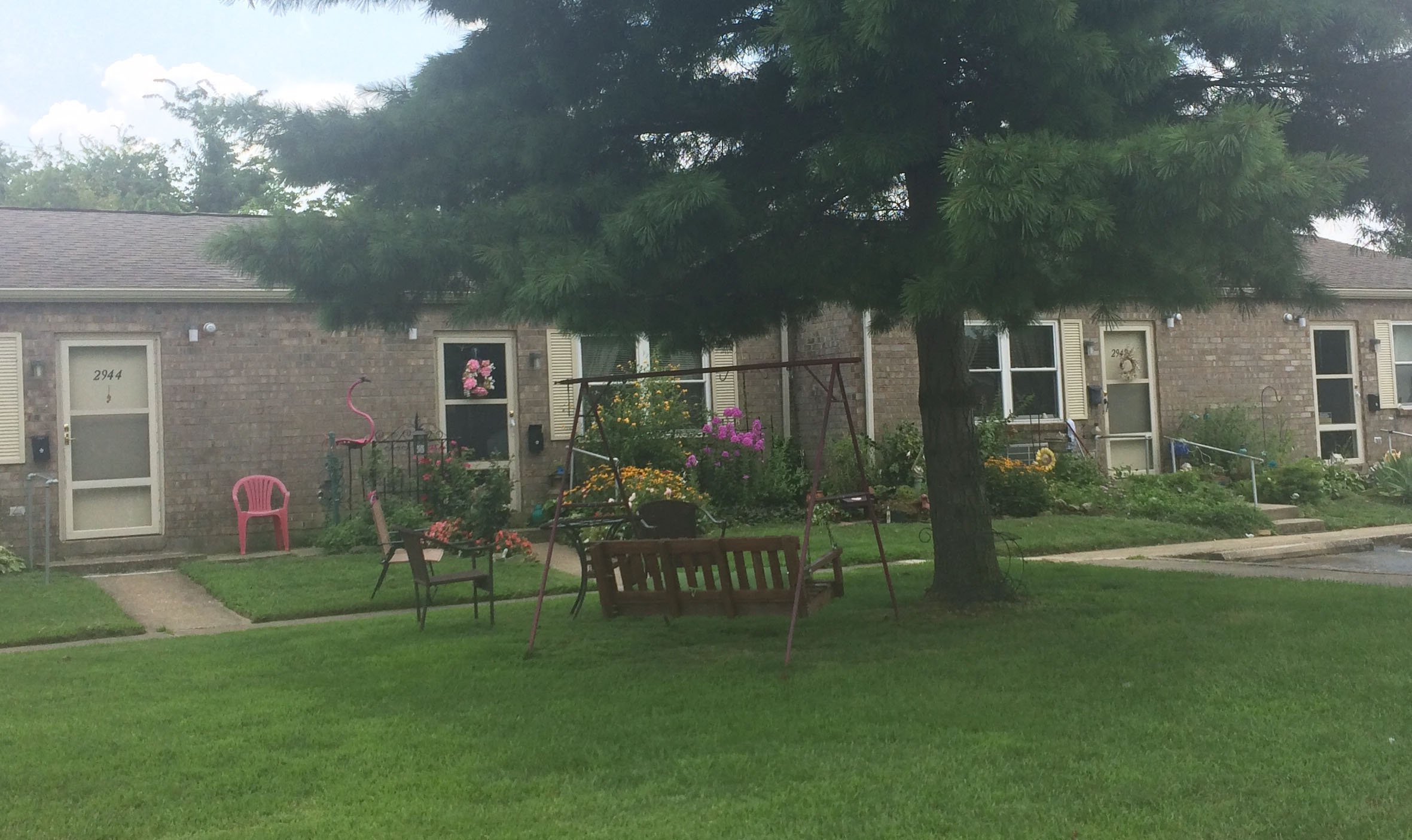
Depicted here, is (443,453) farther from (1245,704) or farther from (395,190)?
(1245,704)

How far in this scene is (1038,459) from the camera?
15836 mm

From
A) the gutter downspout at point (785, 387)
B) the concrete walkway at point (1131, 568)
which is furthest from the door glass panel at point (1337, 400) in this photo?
the gutter downspout at point (785, 387)

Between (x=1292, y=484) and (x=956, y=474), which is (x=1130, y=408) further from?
(x=956, y=474)

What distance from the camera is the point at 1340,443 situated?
19.1 m

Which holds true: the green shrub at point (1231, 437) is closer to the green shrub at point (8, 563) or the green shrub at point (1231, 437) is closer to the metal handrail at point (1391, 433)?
the metal handrail at point (1391, 433)

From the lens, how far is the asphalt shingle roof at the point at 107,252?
13156 mm

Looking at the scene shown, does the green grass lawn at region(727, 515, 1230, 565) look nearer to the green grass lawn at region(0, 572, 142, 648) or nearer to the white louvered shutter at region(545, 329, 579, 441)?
the white louvered shutter at region(545, 329, 579, 441)

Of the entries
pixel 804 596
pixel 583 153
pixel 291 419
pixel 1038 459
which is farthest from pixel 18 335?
pixel 1038 459

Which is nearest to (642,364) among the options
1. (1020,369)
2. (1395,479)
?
(1020,369)

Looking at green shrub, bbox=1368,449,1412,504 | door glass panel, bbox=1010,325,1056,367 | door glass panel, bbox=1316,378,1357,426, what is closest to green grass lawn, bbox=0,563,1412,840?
door glass panel, bbox=1010,325,1056,367

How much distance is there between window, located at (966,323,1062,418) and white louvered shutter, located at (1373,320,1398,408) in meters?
5.90

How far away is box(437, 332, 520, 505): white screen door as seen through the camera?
14.5m

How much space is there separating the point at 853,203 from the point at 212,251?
3741 mm

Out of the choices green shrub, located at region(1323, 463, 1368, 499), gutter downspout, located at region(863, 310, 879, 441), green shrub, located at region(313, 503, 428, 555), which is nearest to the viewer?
green shrub, located at region(313, 503, 428, 555)
